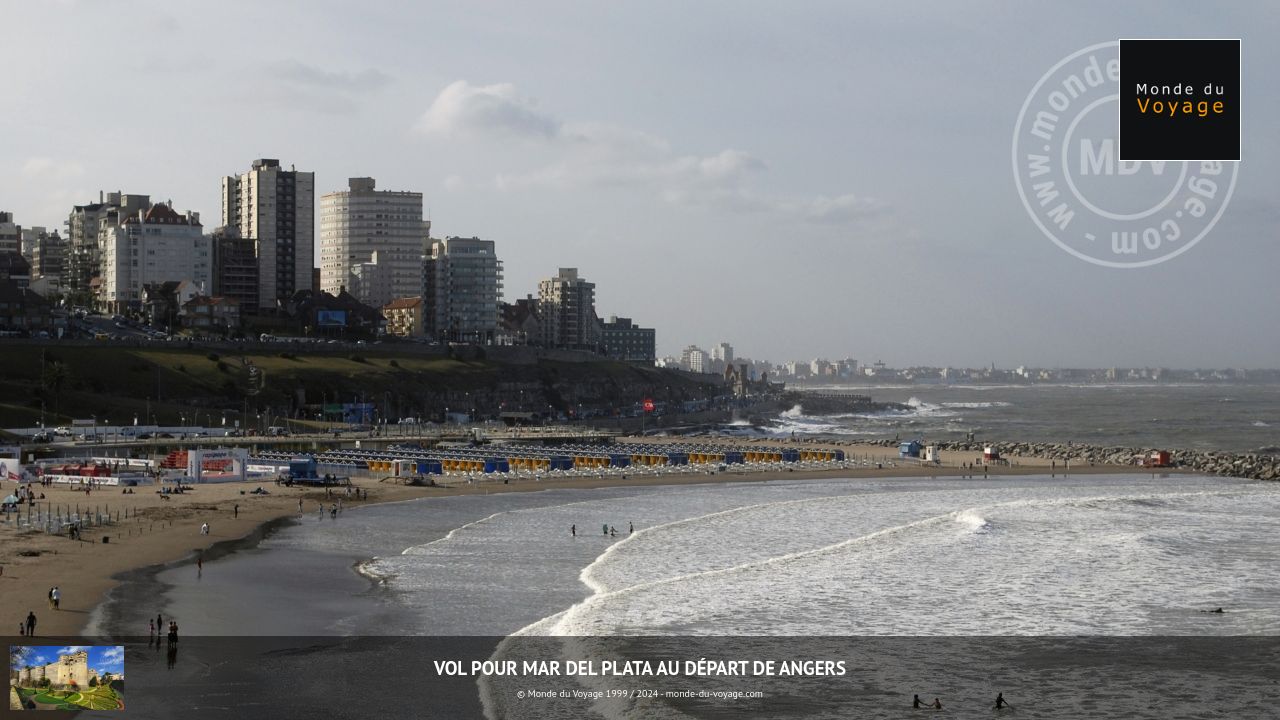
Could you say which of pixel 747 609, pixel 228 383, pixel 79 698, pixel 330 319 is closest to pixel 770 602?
pixel 747 609

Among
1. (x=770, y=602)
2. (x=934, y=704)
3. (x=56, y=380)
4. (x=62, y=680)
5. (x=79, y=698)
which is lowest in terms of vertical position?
(x=934, y=704)

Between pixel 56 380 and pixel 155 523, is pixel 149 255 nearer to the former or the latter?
pixel 56 380

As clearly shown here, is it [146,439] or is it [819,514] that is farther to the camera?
[146,439]

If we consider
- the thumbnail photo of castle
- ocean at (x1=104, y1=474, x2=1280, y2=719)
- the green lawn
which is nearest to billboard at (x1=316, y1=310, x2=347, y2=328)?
ocean at (x1=104, y1=474, x2=1280, y2=719)

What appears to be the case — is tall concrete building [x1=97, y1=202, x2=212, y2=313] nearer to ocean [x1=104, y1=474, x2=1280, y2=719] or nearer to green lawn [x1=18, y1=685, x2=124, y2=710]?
ocean [x1=104, y1=474, x2=1280, y2=719]

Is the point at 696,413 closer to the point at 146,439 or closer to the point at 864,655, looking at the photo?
the point at 146,439

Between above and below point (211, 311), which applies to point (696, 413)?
below

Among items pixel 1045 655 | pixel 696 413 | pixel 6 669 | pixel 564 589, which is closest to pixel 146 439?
pixel 564 589

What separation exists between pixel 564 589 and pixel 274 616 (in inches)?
394

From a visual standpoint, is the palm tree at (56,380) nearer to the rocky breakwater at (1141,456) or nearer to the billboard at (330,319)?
the billboard at (330,319)

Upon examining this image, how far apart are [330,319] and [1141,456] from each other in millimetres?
121811

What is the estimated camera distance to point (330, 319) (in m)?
188

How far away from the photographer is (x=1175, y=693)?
30.7m

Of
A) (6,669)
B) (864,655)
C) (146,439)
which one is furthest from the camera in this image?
(146,439)
